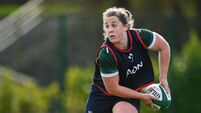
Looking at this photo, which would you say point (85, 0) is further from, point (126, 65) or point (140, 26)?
point (126, 65)

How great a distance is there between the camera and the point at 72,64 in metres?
14.7

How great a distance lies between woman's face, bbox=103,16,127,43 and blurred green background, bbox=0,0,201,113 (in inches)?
211

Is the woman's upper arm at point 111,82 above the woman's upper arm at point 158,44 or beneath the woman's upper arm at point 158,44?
beneath

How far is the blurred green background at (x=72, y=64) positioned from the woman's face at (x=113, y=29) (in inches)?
211

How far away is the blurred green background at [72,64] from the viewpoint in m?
14.2

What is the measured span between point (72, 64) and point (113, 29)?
610 centimetres

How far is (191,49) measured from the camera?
14.4 meters

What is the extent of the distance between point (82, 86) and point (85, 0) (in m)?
4.48

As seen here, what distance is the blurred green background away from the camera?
1416 centimetres

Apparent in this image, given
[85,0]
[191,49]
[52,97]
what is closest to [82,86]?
[52,97]

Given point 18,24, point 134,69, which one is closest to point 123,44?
point 134,69

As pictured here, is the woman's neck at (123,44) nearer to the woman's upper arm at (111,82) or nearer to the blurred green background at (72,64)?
the woman's upper arm at (111,82)

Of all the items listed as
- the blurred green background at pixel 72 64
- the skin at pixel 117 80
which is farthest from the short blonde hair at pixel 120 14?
the blurred green background at pixel 72 64

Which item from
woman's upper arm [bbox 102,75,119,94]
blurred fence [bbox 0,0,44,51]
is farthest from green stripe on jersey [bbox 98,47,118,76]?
blurred fence [bbox 0,0,44,51]
